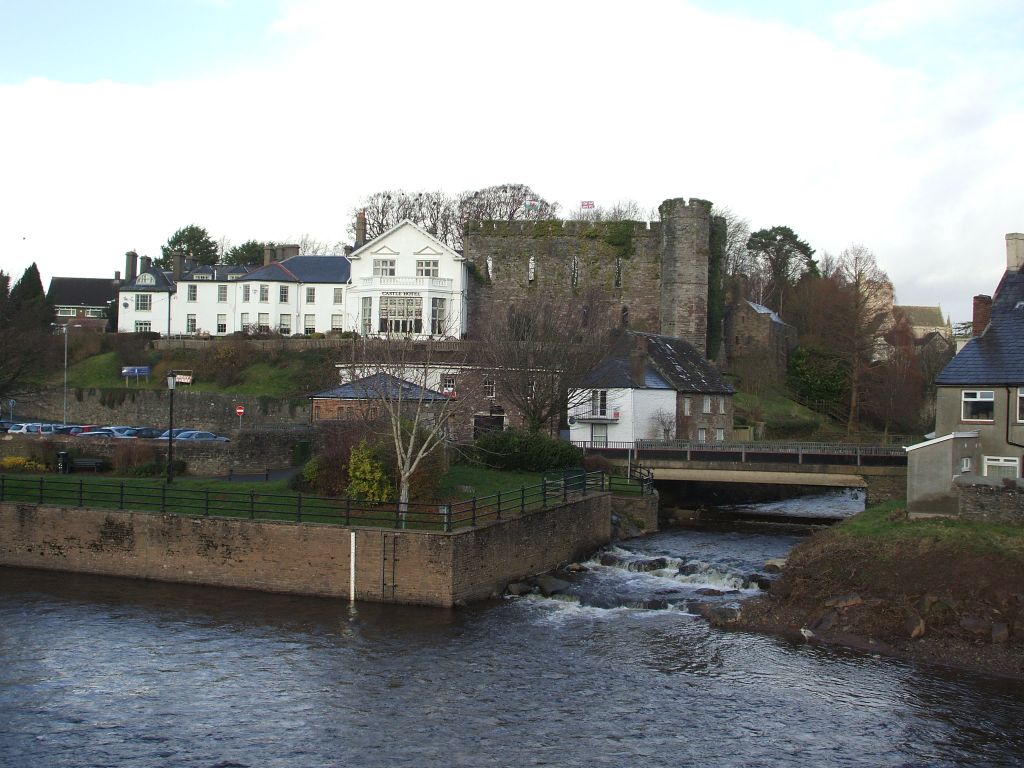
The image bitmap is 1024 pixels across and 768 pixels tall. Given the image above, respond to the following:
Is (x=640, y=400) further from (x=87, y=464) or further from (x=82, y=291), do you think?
(x=82, y=291)

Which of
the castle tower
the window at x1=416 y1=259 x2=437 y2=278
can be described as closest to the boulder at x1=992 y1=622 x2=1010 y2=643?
the castle tower

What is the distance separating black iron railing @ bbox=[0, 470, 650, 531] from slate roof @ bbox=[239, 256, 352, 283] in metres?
34.3

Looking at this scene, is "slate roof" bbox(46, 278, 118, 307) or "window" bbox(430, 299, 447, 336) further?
"slate roof" bbox(46, 278, 118, 307)

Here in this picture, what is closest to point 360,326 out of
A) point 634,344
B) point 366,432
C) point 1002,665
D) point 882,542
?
point 634,344

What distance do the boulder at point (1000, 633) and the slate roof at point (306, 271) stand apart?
5081cm

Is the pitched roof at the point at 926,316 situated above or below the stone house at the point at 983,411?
above

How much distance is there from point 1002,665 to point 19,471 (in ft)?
102

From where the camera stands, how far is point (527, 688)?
60.5ft

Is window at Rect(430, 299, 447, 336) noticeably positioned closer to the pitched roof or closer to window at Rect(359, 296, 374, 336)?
window at Rect(359, 296, 374, 336)

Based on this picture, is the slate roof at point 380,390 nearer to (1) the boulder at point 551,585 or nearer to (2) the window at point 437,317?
(1) the boulder at point 551,585

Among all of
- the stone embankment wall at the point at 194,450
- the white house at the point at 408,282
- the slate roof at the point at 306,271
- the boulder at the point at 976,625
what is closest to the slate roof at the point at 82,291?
the slate roof at the point at 306,271

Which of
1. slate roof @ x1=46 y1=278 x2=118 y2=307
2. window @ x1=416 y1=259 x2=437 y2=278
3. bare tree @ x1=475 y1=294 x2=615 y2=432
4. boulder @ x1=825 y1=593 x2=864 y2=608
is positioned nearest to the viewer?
boulder @ x1=825 y1=593 x2=864 y2=608

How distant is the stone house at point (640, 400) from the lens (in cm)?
4606

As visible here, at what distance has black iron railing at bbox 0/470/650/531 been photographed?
2512cm
